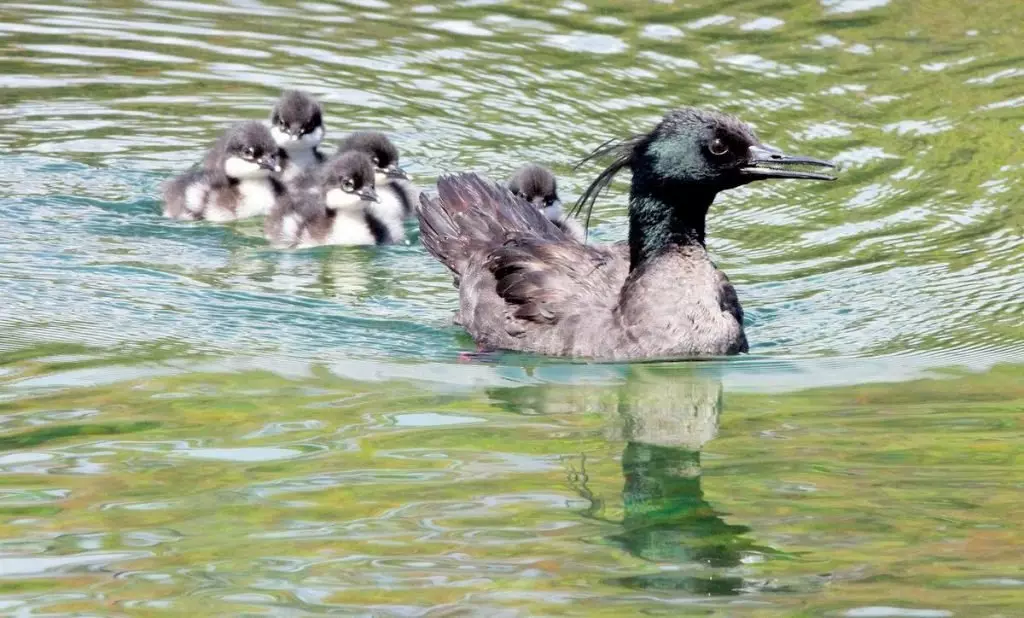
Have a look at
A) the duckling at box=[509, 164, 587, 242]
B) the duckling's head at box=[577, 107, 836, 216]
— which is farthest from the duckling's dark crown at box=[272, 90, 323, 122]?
the duckling's head at box=[577, 107, 836, 216]

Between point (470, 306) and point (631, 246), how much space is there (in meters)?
0.82

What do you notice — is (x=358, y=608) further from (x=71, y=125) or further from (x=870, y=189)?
(x=71, y=125)

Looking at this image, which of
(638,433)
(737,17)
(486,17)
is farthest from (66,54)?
(638,433)

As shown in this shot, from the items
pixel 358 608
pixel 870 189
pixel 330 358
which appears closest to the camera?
pixel 358 608

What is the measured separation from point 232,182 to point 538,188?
1.68 meters

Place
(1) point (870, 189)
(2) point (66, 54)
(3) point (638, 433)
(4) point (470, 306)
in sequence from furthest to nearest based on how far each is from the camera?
(2) point (66, 54)
(1) point (870, 189)
(4) point (470, 306)
(3) point (638, 433)

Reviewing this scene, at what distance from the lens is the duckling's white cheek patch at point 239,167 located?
9281 mm

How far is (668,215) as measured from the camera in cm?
700

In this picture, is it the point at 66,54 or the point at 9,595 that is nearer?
the point at 9,595

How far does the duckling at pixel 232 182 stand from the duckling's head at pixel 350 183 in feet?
1.43

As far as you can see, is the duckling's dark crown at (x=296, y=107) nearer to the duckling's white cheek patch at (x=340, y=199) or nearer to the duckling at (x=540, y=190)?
the duckling's white cheek patch at (x=340, y=199)

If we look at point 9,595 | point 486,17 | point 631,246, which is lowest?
point 9,595

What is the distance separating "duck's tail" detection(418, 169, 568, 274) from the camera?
785 centimetres

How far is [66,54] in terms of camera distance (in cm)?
1139
